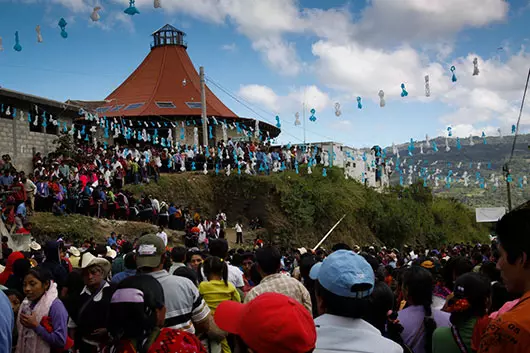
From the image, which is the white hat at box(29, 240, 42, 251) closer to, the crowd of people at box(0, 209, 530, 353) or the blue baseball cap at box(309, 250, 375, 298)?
the crowd of people at box(0, 209, 530, 353)

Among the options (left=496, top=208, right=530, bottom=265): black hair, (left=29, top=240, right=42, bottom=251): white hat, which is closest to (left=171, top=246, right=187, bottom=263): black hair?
(left=496, top=208, right=530, bottom=265): black hair

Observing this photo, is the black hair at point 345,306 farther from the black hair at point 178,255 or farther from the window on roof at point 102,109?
the window on roof at point 102,109

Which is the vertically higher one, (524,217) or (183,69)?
(183,69)

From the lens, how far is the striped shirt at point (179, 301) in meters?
3.86

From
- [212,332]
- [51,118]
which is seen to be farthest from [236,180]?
[212,332]

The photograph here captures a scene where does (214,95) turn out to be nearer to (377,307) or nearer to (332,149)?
(332,149)

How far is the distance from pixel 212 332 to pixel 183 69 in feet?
113

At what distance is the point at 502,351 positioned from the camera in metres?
2.14

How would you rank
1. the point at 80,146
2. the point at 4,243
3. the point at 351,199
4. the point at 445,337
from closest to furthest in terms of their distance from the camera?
the point at 445,337 < the point at 4,243 < the point at 80,146 < the point at 351,199

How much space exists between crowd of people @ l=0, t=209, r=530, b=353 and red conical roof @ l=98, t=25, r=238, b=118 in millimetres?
27060

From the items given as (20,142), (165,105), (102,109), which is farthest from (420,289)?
(102,109)

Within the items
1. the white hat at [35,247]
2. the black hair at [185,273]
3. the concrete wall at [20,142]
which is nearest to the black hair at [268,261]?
the black hair at [185,273]

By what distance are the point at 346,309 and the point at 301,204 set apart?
25.1 m

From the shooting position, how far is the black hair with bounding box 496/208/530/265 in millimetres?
2418
